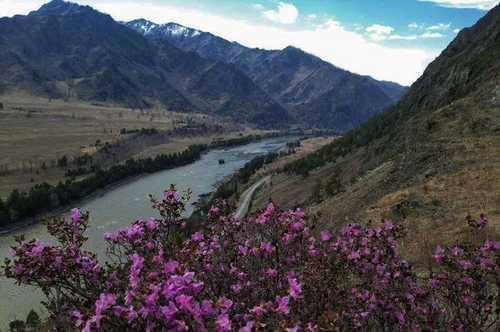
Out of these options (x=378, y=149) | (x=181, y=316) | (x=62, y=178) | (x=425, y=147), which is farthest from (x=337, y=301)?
(x=62, y=178)

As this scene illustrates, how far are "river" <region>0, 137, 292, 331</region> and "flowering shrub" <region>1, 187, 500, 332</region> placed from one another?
2788 cm

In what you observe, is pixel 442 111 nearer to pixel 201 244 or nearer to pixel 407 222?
pixel 407 222

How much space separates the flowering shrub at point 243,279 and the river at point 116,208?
27.9 meters

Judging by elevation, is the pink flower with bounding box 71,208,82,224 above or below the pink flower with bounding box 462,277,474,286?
above

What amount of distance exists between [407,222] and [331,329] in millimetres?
25204

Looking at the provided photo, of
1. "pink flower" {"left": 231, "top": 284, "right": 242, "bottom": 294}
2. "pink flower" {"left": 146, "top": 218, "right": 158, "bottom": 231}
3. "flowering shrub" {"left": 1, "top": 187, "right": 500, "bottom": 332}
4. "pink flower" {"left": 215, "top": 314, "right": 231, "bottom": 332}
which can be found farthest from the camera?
"pink flower" {"left": 146, "top": 218, "right": 158, "bottom": 231}

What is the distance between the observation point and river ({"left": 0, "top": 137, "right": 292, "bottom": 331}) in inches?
2350

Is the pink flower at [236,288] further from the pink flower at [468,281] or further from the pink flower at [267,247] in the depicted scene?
the pink flower at [468,281]

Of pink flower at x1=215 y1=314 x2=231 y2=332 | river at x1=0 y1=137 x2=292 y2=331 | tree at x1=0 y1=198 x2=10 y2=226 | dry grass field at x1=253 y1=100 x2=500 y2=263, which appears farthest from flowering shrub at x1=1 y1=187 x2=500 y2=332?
tree at x1=0 y1=198 x2=10 y2=226

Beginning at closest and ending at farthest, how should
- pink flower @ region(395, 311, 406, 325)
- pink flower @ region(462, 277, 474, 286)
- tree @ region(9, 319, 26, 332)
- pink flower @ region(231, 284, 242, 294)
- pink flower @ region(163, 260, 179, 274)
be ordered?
pink flower @ region(163, 260, 179, 274), pink flower @ region(231, 284, 242, 294), pink flower @ region(395, 311, 406, 325), pink flower @ region(462, 277, 474, 286), tree @ region(9, 319, 26, 332)

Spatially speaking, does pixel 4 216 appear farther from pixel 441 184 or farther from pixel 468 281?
pixel 468 281

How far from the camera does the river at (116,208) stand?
5969 cm

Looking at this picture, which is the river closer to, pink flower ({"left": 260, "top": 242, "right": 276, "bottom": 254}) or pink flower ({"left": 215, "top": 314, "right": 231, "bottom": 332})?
pink flower ({"left": 260, "top": 242, "right": 276, "bottom": 254})

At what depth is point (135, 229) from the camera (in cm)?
859
